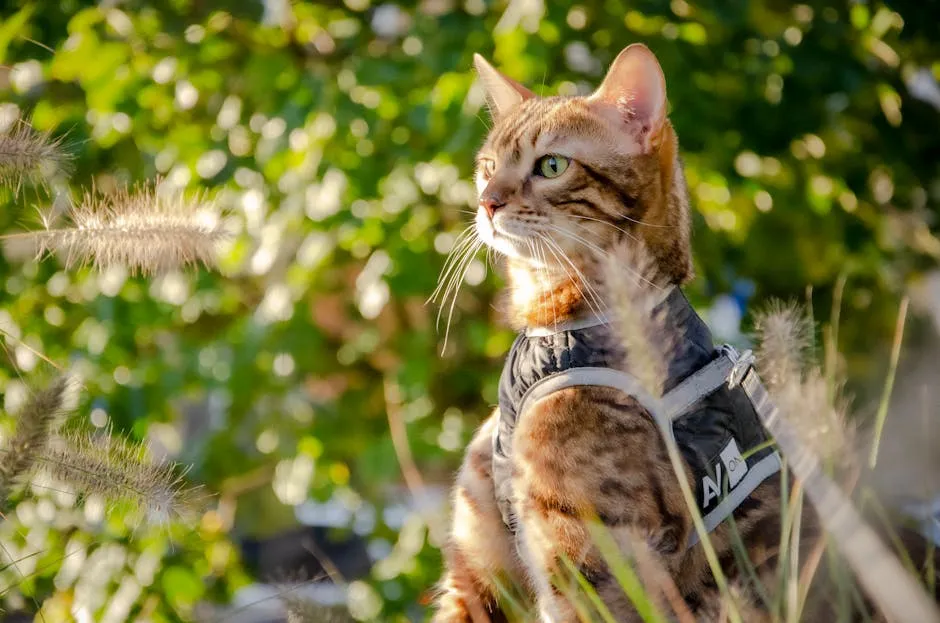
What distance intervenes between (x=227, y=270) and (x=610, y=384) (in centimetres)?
157

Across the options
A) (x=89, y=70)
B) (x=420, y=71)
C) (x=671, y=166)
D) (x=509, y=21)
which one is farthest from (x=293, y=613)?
(x=89, y=70)

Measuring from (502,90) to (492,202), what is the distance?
377 mm

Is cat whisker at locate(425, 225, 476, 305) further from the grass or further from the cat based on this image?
the grass

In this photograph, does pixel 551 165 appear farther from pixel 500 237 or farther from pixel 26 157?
pixel 26 157

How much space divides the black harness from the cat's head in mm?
140

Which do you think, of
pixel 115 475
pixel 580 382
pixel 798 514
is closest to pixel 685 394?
pixel 580 382

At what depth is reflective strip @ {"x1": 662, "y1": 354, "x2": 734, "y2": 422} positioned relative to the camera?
1220mm

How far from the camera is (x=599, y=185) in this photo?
1531 mm

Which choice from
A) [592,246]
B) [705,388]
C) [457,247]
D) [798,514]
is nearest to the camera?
[798,514]

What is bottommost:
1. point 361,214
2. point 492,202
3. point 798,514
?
point 361,214

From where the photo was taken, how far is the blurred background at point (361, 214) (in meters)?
2.39

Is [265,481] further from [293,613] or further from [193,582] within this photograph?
[293,613]

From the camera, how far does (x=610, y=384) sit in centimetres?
127

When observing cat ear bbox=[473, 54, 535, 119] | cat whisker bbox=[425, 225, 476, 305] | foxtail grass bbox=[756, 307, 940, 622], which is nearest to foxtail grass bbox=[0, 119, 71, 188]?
cat whisker bbox=[425, 225, 476, 305]
